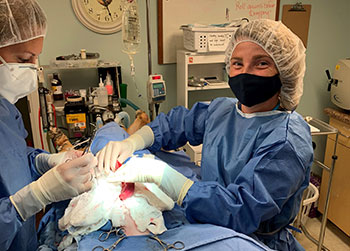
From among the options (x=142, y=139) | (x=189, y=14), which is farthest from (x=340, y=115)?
(x=142, y=139)

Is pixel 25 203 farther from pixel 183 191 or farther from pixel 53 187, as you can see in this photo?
pixel 183 191

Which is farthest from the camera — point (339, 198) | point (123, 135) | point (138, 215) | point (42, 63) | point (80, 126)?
point (339, 198)

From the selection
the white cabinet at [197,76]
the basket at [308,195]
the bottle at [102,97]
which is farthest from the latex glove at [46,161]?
the basket at [308,195]

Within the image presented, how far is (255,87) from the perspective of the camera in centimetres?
133

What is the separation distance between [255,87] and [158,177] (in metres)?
0.55

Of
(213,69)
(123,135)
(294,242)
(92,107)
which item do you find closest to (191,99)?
(213,69)

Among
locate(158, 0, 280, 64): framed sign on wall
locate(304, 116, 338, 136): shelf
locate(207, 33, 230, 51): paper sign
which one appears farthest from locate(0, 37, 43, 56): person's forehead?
locate(304, 116, 338, 136): shelf

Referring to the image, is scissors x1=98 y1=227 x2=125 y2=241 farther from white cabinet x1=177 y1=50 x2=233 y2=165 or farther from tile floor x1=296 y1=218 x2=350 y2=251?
tile floor x1=296 y1=218 x2=350 y2=251

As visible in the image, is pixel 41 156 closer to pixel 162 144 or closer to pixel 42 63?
pixel 162 144

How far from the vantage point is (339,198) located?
2801 mm

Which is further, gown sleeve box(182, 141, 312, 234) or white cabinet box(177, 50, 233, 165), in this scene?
white cabinet box(177, 50, 233, 165)

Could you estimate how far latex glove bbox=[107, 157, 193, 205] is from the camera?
1.26 meters

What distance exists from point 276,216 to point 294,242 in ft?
0.74

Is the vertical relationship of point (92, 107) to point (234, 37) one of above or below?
below
